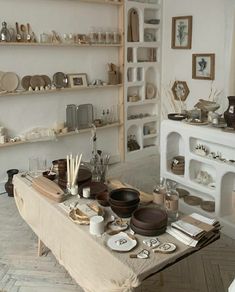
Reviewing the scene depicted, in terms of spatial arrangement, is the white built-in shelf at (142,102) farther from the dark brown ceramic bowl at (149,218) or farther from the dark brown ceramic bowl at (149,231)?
the dark brown ceramic bowl at (149,231)

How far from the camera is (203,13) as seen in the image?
4.45 meters

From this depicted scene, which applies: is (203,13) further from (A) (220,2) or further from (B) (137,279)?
(B) (137,279)

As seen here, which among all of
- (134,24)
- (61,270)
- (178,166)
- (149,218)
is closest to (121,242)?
(149,218)

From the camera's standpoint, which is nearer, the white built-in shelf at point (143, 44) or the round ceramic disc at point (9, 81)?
the round ceramic disc at point (9, 81)

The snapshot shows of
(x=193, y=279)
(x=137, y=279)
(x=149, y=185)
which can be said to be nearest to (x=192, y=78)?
(x=149, y=185)

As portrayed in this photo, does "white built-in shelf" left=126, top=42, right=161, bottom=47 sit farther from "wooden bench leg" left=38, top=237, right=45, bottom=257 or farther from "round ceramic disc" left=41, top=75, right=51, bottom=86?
"wooden bench leg" left=38, top=237, right=45, bottom=257

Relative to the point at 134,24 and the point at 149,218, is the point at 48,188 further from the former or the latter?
the point at 134,24

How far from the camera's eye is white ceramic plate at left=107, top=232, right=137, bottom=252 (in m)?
1.84

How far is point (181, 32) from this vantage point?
4.77 m

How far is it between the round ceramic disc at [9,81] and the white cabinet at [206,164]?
173 centimetres

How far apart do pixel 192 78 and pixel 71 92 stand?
165 centimetres

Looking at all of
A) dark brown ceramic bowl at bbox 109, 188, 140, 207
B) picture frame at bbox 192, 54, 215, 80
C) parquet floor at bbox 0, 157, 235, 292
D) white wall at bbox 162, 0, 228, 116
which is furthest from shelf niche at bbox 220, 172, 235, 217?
picture frame at bbox 192, 54, 215, 80

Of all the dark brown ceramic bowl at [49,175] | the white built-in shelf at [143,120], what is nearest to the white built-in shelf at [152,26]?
the white built-in shelf at [143,120]

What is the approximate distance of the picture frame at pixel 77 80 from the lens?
436 cm
